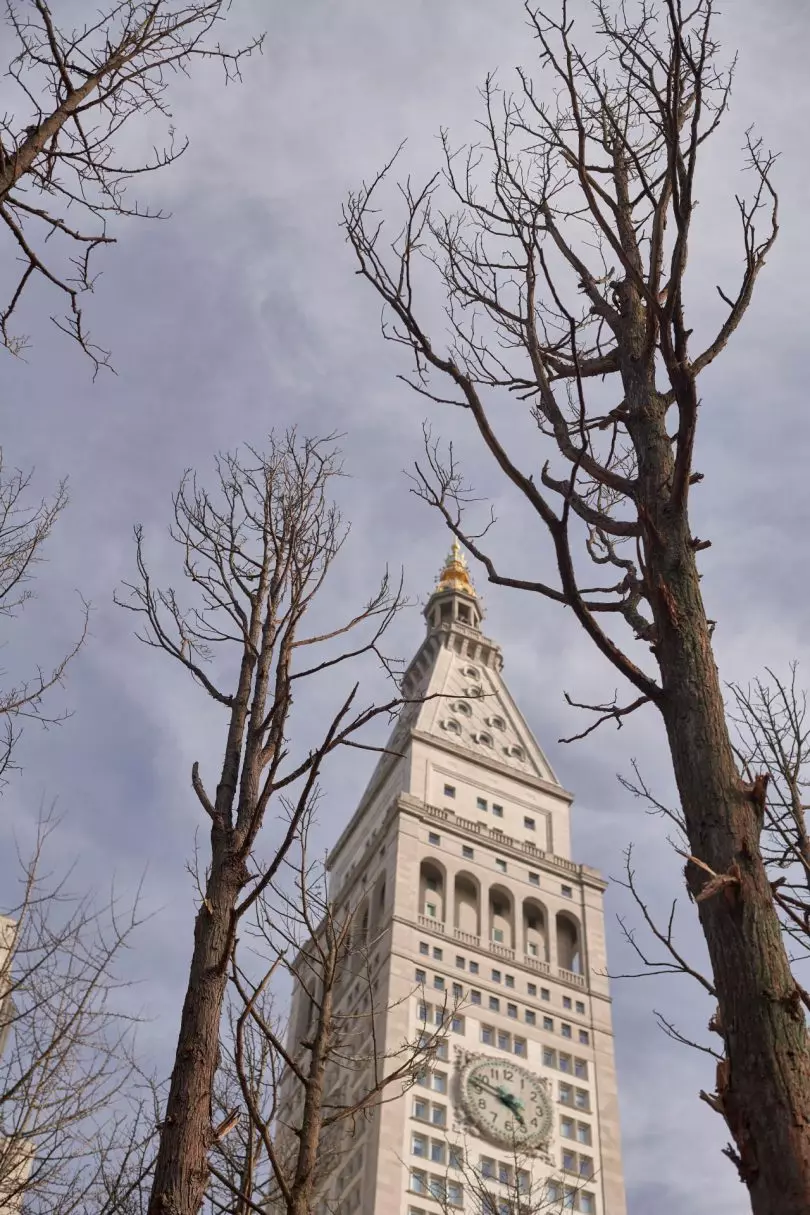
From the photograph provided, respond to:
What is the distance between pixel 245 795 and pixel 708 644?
3443 mm

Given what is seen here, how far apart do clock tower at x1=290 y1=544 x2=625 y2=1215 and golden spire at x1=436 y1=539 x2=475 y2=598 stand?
6.16m

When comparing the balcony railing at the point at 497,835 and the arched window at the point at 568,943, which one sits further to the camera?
the balcony railing at the point at 497,835

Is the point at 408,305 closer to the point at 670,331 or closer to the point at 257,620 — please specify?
the point at 670,331

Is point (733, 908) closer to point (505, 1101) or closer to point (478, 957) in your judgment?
point (505, 1101)

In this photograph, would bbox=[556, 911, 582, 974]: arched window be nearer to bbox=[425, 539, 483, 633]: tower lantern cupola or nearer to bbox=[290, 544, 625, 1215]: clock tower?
bbox=[290, 544, 625, 1215]: clock tower

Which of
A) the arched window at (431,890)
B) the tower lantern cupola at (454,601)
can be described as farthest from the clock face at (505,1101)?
the tower lantern cupola at (454,601)

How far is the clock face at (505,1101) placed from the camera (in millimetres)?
57812

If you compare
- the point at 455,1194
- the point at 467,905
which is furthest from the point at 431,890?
the point at 455,1194

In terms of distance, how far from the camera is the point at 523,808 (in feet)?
260

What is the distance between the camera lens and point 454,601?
314 ft

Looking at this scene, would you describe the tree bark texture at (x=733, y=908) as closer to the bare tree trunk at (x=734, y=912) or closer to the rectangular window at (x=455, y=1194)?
the bare tree trunk at (x=734, y=912)

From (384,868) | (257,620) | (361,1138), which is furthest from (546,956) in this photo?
(257,620)

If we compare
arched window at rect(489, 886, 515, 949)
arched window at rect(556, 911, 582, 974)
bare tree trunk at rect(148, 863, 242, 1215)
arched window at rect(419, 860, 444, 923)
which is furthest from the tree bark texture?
arched window at rect(556, 911, 582, 974)

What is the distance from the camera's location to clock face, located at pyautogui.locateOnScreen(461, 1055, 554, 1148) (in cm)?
5781
